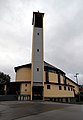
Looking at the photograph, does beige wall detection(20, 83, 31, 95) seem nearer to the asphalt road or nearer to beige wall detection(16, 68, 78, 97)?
beige wall detection(16, 68, 78, 97)

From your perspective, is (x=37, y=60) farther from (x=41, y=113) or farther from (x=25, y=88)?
(x=41, y=113)

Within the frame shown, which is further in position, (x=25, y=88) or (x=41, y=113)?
(x=25, y=88)

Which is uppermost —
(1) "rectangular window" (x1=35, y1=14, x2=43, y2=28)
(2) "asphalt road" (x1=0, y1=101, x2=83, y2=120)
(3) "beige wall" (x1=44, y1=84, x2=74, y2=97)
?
(1) "rectangular window" (x1=35, y1=14, x2=43, y2=28)

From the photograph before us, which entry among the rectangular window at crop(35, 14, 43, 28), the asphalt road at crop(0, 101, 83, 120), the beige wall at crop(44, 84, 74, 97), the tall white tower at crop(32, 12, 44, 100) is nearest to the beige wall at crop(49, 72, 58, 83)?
the beige wall at crop(44, 84, 74, 97)

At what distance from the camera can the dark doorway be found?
37.1 meters

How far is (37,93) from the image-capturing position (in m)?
37.6

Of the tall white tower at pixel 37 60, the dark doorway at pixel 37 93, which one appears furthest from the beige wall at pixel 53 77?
the dark doorway at pixel 37 93

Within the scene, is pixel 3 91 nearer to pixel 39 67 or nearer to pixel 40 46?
pixel 39 67

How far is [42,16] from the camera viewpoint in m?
43.6

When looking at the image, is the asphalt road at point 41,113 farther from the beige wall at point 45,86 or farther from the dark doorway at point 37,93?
the beige wall at point 45,86

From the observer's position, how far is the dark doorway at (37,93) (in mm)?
37094

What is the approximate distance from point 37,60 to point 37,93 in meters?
7.38

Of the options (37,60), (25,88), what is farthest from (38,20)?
(25,88)

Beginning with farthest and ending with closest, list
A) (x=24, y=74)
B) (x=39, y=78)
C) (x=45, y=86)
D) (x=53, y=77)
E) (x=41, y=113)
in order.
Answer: (x=53, y=77)
(x=24, y=74)
(x=45, y=86)
(x=39, y=78)
(x=41, y=113)
